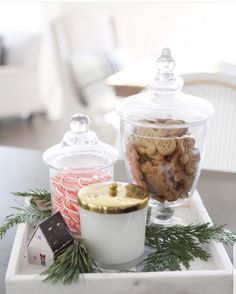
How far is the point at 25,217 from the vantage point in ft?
2.44

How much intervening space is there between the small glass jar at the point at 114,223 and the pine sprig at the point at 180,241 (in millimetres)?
39

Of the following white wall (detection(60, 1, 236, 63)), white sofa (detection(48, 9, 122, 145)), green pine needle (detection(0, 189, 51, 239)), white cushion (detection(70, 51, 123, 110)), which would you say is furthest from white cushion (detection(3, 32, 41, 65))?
green pine needle (detection(0, 189, 51, 239))

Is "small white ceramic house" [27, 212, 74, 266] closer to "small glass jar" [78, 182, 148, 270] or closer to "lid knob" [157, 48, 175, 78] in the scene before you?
"small glass jar" [78, 182, 148, 270]

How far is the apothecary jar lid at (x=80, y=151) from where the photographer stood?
2.40 feet

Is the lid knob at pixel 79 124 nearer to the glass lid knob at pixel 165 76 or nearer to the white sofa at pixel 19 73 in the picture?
the glass lid knob at pixel 165 76

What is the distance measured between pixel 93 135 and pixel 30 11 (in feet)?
12.0

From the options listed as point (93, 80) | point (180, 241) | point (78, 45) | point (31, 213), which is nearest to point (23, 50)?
point (78, 45)

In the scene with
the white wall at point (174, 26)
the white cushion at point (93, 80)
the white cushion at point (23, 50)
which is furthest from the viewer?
the white wall at point (174, 26)

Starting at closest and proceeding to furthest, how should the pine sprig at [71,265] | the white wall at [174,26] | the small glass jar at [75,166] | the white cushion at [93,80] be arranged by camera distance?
A: the pine sprig at [71,265]
the small glass jar at [75,166]
the white cushion at [93,80]
the white wall at [174,26]

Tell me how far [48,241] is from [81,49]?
335 cm

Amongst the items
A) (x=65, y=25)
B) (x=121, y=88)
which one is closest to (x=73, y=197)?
(x=121, y=88)

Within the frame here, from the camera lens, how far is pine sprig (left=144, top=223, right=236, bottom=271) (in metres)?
0.64

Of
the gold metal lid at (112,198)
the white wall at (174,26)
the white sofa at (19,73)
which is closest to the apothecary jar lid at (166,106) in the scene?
the gold metal lid at (112,198)

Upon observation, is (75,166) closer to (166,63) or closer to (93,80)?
A: (166,63)
